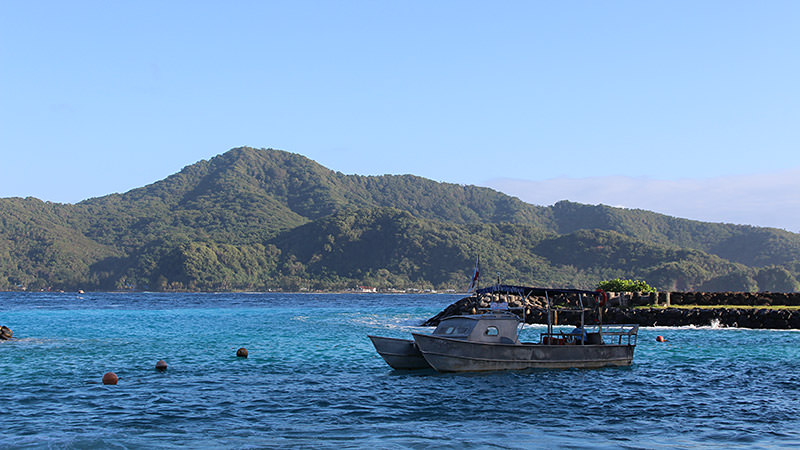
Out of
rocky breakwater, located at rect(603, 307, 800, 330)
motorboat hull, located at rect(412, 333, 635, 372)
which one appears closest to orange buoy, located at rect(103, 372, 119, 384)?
motorboat hull, located at rect(412, 333, 635, 372)

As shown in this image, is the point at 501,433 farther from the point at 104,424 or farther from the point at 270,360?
the point at 270,360

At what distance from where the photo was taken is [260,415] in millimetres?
21547

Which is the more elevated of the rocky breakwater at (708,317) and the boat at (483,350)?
the rocky breakwater at (708,317)

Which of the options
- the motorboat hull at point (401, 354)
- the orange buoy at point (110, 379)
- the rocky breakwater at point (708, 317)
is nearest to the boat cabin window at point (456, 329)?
the motorboat hull at point (401, 354)

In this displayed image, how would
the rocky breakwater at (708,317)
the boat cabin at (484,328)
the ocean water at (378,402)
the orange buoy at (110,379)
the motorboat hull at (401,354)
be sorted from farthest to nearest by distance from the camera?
the rocky breakwater at (708,317) < the motorboat hull at (401,354) < the boat cabin at (484,328) < the orange buoy at (110,379) < the ocean water at (378,402)

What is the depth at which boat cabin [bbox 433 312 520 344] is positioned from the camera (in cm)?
3024

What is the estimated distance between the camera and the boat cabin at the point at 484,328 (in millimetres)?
30236

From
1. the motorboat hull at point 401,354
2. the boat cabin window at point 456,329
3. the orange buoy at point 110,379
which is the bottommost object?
the orange buoy at point 110,379

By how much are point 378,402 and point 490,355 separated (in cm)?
762

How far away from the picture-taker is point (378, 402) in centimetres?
2394

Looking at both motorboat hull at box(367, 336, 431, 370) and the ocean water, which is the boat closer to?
motorboat hull at box(367, 336, 431, 370)

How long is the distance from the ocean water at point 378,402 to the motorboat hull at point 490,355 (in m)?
0.50

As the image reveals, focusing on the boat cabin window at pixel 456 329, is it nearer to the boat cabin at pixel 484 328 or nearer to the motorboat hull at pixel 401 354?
the boat cabin at pixel 484 328

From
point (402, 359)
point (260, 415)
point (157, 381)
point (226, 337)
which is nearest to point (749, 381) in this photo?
point (402, 359)
